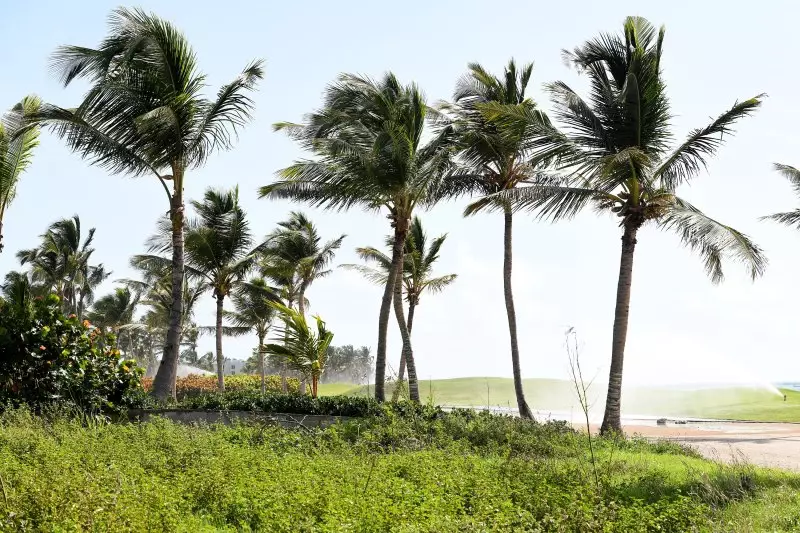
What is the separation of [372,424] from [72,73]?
1086 centimetres

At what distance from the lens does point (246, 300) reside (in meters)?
39.0

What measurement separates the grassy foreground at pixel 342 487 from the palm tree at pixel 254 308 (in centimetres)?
2156

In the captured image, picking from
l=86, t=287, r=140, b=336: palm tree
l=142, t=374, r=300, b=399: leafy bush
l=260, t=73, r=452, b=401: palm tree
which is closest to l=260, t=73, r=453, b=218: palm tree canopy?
l=260, t=73, r=452, b=401: palm tree

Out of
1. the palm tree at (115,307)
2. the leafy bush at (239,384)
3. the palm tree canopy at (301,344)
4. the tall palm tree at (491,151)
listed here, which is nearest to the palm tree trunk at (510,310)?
the tall palm tree at (491,151)

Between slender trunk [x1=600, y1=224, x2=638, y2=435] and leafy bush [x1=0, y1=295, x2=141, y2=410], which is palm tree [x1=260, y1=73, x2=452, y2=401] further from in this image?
leafy bush [x1=0, y1=295, x2=141, y2=410]

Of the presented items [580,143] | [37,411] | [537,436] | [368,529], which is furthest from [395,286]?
[368,529]

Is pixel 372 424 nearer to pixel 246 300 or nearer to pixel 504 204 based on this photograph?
pixel 504 204

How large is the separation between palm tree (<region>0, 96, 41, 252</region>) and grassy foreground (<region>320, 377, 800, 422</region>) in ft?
61.2

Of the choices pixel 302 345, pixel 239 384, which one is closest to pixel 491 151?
pixel 302 345

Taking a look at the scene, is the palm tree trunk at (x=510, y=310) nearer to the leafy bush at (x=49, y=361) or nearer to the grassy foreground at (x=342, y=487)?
the grassy foreground at (x=342, y=487)

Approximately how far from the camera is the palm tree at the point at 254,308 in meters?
33.8

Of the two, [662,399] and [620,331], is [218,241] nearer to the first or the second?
[620,331]

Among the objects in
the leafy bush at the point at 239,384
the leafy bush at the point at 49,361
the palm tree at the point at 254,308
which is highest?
the palm tree at the point at 254,308

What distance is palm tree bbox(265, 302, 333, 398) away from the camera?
17.8 meters
